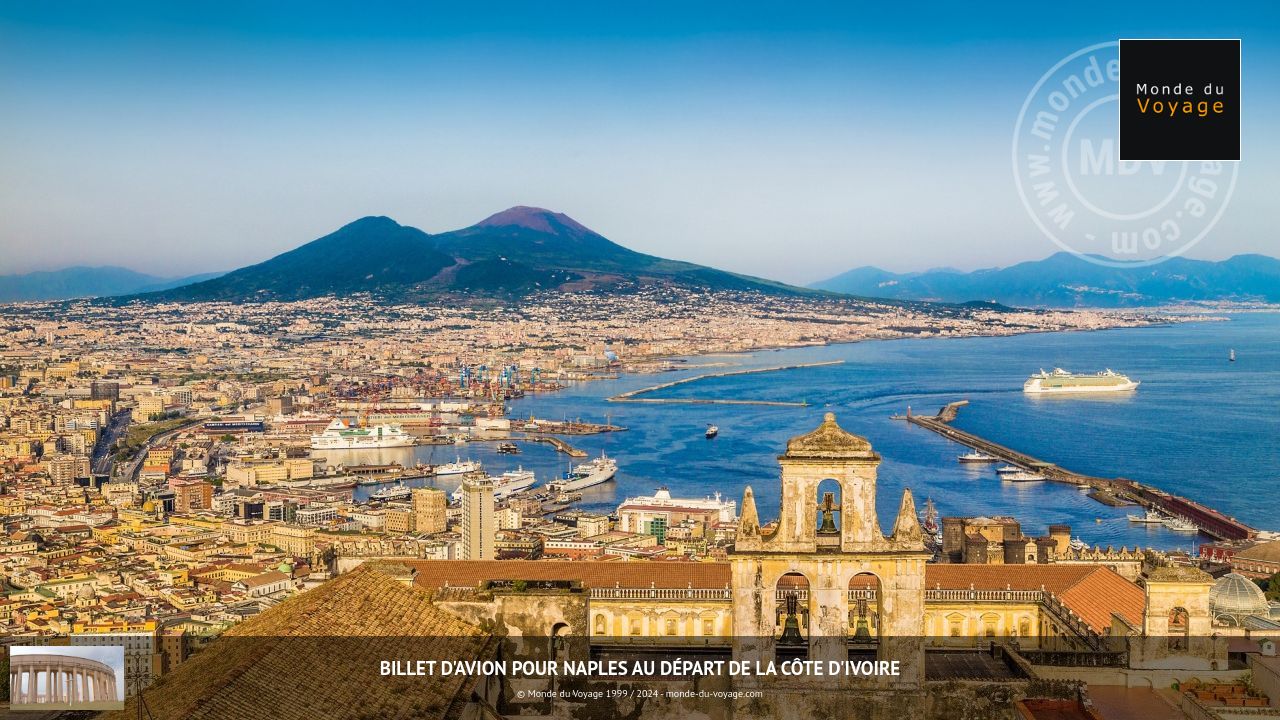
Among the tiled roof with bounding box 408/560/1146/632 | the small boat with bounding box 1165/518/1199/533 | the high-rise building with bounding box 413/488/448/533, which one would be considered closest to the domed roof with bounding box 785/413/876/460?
the tiled roof with bounding box 408/560/1146/632

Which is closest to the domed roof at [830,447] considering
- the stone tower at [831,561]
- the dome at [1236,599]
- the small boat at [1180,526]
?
the stone tower at [831,561]

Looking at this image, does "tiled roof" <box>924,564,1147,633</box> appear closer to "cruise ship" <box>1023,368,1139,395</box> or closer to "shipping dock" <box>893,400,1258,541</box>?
"shipping dock" <box>893,400,1258,541</box>

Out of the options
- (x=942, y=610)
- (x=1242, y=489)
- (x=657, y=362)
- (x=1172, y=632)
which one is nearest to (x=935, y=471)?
(x=1242, y=489)

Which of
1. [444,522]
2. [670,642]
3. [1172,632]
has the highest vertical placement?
[1172,632]

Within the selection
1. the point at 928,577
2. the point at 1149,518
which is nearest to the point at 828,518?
the point at 928,577

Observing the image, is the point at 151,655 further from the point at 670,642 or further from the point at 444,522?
the point at 444,522

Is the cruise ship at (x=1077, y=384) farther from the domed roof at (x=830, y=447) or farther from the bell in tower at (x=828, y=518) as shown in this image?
the domed roof at (x=830, y=447)
